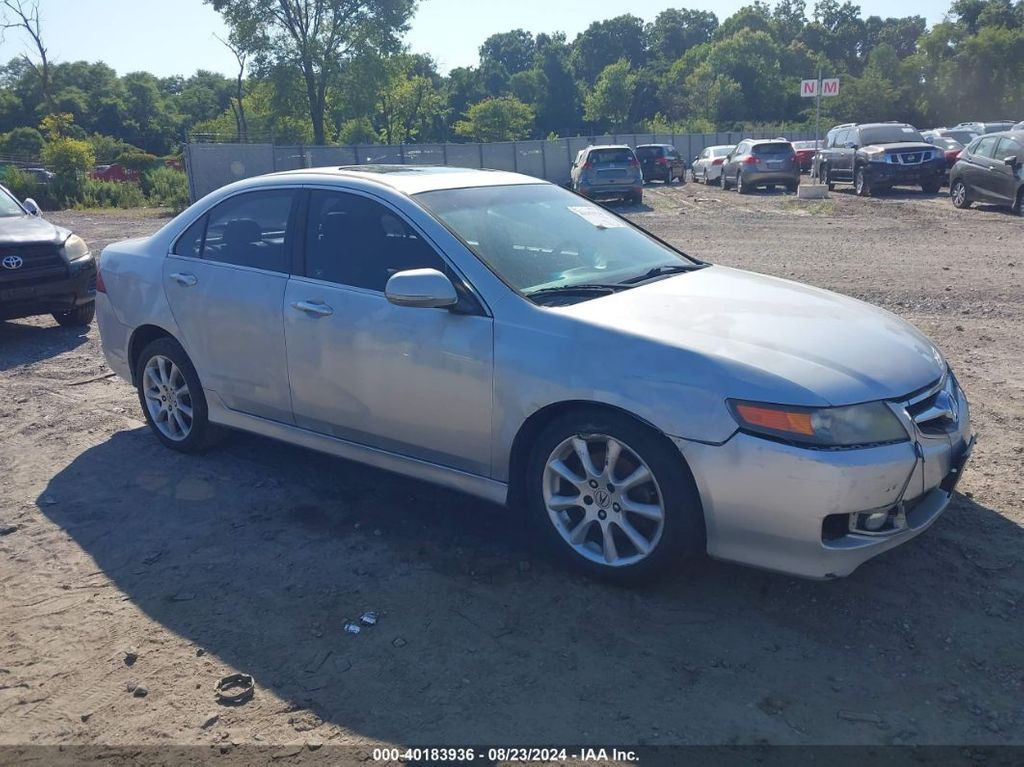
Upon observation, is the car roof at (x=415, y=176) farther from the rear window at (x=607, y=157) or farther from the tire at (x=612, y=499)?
the rear window at (x=607, y=157)

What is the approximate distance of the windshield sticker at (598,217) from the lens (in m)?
4.97

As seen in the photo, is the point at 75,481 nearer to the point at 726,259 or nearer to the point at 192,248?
the point at 192,248

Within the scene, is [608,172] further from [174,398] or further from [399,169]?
[174,398]

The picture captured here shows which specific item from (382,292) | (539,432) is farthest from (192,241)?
(539,432)

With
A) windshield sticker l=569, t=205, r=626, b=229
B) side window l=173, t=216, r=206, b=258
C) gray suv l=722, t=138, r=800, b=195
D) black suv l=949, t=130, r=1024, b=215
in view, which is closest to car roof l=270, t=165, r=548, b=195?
windshield sticker l=569, t=205, r=626, b=229

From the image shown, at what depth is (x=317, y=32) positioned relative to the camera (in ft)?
Answer: 159

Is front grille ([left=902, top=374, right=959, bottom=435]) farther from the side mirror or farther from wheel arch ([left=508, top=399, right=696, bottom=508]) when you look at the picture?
the side mirror

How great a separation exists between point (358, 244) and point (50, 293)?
561cm

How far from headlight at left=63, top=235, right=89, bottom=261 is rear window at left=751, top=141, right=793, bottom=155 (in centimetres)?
2158

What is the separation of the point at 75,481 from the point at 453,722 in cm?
330

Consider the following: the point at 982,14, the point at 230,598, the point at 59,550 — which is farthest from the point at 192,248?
the point at 982,14

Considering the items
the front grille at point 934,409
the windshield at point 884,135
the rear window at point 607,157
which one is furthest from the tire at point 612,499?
the windshield at point 884,135

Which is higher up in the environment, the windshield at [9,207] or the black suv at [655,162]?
the windshield at [9,207]

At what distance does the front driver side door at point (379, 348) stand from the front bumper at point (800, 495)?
109cm
